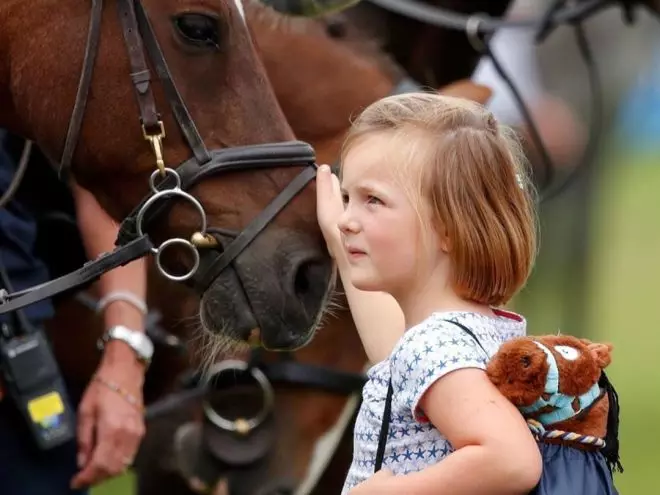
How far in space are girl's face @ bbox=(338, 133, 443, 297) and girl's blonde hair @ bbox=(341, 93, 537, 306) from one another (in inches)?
0.6

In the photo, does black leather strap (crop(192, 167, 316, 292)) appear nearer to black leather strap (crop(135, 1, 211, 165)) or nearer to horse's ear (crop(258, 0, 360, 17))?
black leather strap (crop(135, 1, 211, 165))

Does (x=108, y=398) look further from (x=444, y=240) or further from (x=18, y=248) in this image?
(x=444, y=240)

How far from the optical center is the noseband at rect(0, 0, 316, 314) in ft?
6.38

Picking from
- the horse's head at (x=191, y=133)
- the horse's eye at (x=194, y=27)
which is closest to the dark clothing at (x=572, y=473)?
the horse's head at (x=191, y=133)

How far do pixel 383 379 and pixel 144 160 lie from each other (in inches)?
26.2

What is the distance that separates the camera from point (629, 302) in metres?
10.6

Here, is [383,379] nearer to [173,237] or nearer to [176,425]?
[173,237]

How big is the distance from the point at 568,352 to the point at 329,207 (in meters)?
0.51

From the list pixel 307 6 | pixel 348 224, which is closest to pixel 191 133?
pixel 348 224

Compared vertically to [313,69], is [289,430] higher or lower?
lower

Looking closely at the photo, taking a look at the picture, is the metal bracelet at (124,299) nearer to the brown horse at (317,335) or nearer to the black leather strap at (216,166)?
the brown horse at (317,335)

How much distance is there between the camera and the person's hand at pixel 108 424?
2.35m

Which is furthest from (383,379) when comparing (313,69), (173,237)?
(313,69)

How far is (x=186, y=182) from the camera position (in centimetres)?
197
